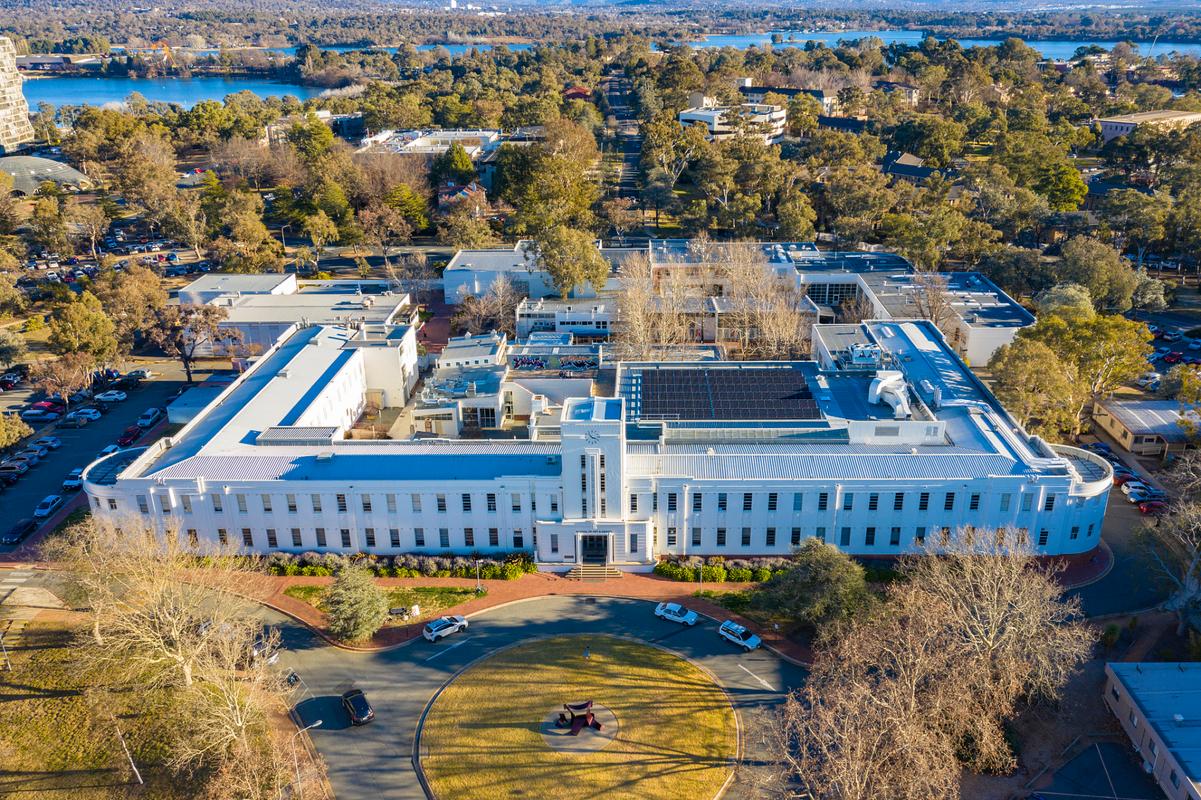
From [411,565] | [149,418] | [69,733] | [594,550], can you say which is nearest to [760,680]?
[594,550]

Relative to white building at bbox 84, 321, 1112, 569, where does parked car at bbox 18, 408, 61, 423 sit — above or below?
below

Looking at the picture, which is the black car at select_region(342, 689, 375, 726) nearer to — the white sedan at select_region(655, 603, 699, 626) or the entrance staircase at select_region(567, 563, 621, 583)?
the entrance staircase at select_region(567, 563, 621, 583)

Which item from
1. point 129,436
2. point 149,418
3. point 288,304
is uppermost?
point 288,304

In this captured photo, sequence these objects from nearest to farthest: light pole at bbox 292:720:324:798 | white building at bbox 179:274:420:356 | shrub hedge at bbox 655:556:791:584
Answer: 1. light pole at bbox 292:720:324:798
2. shrub hedge at bbox 655:556:791:584
3. white building at bbox 179:274:420:356

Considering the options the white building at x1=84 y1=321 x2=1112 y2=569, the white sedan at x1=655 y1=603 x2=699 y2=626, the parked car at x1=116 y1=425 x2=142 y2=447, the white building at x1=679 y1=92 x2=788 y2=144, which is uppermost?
the white building at x1=679 y1=92 x2=788 y2=144

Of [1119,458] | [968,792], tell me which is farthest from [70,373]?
[1119,458]

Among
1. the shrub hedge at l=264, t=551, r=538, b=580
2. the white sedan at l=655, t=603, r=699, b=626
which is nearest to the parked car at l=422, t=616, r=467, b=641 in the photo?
the shrub hedge at l=264, t=551, r=538, b=580

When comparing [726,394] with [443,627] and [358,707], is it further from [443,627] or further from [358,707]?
[358,707]
